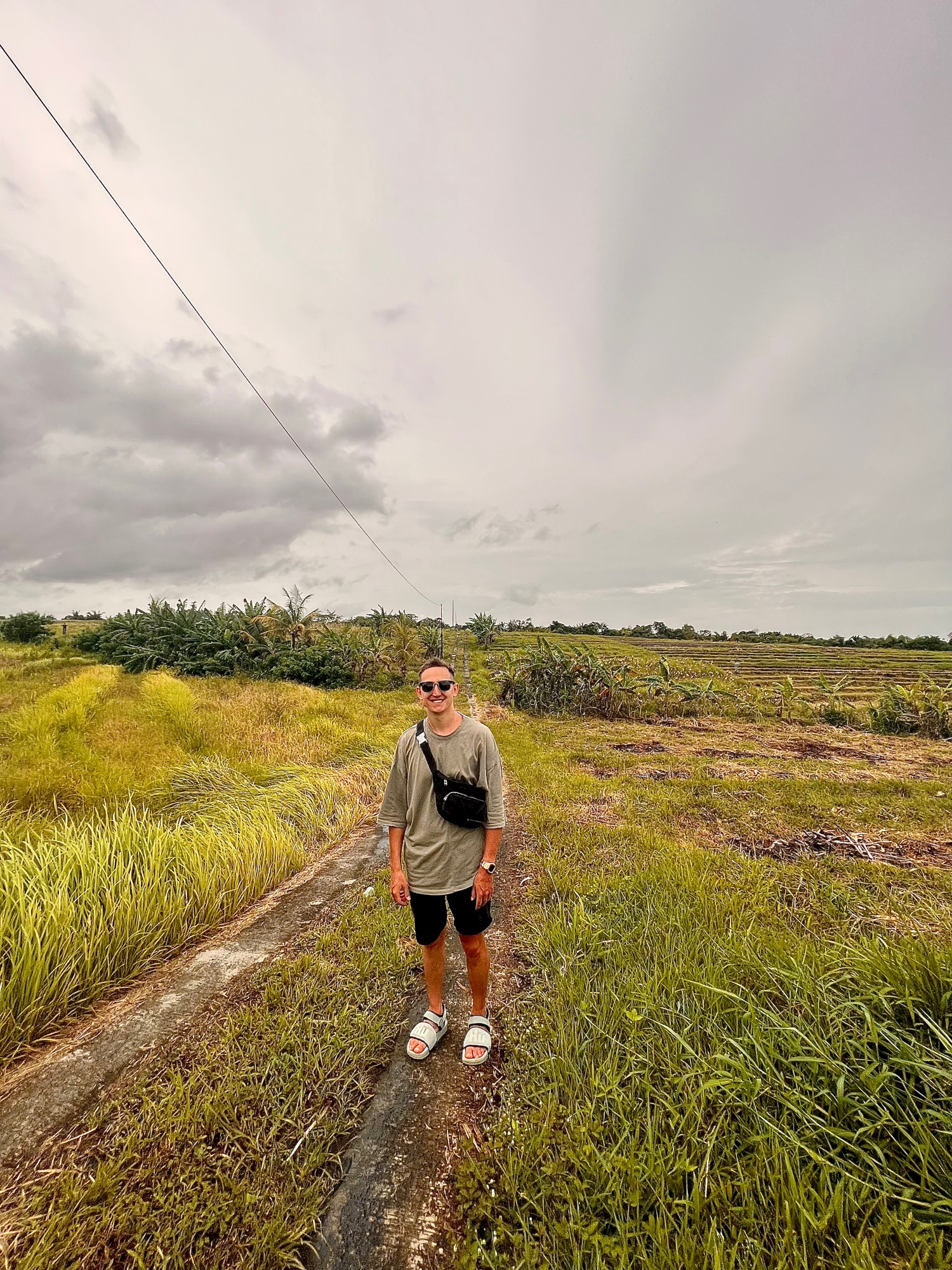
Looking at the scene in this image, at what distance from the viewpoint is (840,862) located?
5117 millimetres

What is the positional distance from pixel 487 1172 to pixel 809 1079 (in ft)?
4.94

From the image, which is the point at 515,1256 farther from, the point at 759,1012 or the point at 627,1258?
the point at 759,1012

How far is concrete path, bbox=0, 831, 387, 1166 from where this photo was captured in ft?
7.19

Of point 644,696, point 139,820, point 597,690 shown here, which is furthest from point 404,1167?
point 644,696

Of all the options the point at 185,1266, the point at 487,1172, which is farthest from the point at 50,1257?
the point at 487,1172

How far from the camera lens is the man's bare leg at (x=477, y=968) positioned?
269 cm

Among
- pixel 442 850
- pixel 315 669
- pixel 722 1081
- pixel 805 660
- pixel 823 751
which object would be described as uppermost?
pixel 805 660

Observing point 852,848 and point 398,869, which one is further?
point 852,848

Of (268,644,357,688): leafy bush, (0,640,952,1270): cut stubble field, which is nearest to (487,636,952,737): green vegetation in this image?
(268,644,357,688): leafy bush

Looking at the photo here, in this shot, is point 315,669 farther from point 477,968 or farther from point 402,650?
point 477,968

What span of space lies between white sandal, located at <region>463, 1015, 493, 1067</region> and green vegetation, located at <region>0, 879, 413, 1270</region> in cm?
46

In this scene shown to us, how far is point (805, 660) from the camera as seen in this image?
1571 inches

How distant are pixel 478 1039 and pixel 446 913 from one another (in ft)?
2.42

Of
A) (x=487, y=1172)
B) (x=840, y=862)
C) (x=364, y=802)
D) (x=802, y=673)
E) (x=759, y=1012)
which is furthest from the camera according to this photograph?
(x=802, y=673)
